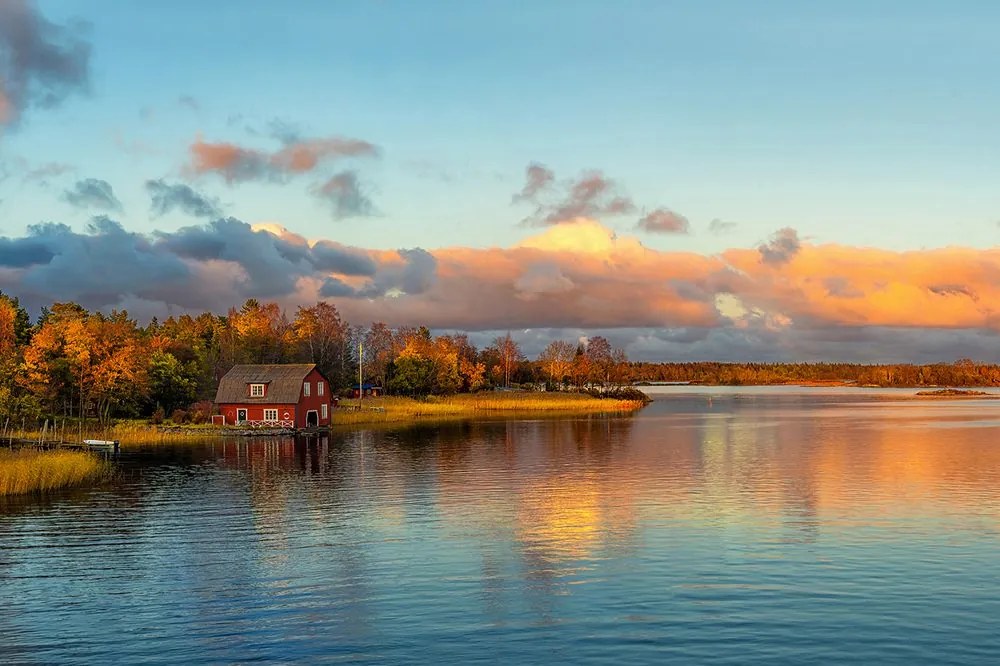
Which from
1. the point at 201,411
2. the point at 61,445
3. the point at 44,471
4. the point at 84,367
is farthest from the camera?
the point at 201,411

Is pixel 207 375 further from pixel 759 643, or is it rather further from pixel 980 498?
pixel 759 643

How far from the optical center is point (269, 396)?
350 ft

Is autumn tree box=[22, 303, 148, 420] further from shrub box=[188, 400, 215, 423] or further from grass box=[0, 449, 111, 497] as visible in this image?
grass box=[0, 449, 111, 497]

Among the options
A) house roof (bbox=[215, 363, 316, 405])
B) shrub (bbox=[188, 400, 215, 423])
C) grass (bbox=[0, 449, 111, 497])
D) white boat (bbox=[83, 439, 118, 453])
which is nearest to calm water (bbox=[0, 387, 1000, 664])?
grass (bbox=[0, 449, 111, 497])

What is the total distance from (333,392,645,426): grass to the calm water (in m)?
61.3

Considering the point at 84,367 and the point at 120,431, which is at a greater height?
the point at 84,367

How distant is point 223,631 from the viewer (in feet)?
82.4

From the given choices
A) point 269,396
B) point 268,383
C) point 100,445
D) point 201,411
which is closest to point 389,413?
point 268,383

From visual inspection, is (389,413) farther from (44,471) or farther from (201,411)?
(44,471)

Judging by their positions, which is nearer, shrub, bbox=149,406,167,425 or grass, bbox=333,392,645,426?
shrub, bbox=149,406,167,425

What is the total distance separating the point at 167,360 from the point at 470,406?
5952 centimetres

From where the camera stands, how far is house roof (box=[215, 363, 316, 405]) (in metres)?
106

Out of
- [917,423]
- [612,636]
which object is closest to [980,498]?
[612,636]

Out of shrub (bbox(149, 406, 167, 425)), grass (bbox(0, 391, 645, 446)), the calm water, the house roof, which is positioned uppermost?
the house roof
